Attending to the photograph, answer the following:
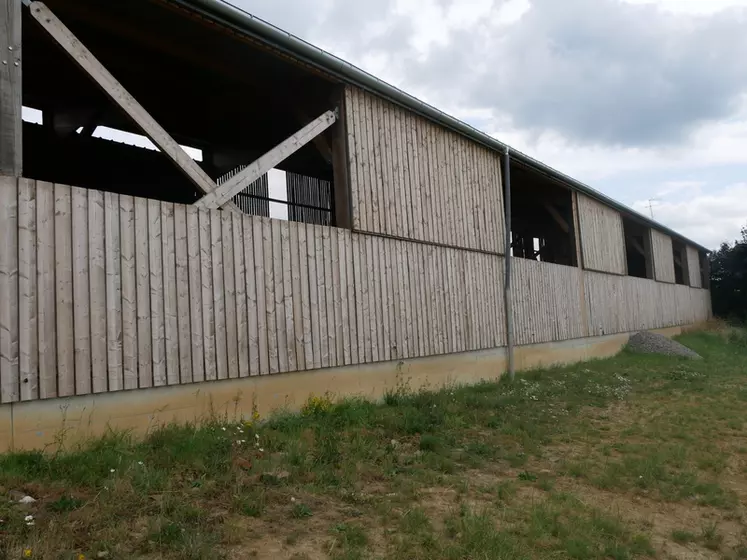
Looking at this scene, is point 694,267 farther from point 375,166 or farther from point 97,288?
point 97,288

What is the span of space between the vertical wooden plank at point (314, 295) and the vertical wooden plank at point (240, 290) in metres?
1.06

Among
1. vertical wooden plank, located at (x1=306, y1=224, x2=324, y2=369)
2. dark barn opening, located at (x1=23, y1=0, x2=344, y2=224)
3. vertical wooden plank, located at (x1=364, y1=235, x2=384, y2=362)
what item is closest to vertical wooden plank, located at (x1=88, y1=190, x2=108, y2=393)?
dark barn opening, located at (x1=23, y1=0, x2=344, y2=224)

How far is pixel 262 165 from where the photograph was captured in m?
7.32

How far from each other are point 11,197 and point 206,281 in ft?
6.85

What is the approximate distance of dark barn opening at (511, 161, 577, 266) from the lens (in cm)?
1581

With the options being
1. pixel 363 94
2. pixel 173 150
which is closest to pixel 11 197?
pixel 173 150

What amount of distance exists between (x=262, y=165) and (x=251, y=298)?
1.72 metres

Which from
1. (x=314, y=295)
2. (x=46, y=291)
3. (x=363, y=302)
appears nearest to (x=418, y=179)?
(x=363, y=302)

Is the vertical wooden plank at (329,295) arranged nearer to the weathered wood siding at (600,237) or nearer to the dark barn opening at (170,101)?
the dark barn opening at (170,101)

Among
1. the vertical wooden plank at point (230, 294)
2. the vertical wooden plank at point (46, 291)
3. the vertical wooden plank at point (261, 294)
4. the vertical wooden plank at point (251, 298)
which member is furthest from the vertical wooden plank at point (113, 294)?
the vertical wooden plank at point (261, 294)

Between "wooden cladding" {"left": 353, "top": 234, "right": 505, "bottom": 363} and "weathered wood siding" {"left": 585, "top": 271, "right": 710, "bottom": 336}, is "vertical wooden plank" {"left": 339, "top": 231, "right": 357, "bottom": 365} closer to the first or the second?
"wooden cladding" {"left": 353, "top": 234, "right": 505, "bottom": 363}

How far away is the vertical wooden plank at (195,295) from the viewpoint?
20.6 feet

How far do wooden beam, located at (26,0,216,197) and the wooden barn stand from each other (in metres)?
0.02

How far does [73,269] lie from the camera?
534 centimetres
